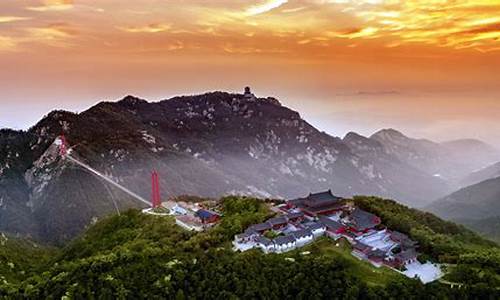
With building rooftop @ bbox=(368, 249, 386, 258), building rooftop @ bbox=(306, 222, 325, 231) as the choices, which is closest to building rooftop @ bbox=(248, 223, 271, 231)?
building rooftop @ bbox=(306, 222, 325, 231)

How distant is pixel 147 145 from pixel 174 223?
98032 millimetres

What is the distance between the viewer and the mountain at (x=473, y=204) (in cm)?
14938

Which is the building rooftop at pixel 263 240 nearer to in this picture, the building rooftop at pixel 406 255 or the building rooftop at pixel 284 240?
the building rooftop at pixel 284 240

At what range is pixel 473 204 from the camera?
6378 inches

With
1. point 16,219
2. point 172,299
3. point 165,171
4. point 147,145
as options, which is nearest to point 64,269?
point 172,299

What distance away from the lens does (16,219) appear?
110938 millimetres

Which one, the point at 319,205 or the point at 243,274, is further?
the point at 319,205

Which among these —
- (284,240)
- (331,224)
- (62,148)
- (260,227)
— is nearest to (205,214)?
(260,227)

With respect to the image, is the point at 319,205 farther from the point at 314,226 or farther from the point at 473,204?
the point at 473,204

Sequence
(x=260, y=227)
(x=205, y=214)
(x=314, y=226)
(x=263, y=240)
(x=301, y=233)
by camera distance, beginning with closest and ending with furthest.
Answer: (x=263, y=240) → (x=301, y=233) → (x=260, y=227) → (x=314, y=226) → (x=205, y=214)

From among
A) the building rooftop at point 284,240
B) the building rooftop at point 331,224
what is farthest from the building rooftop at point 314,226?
the building rooftop at point 284,240

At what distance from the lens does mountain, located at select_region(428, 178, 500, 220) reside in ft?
490

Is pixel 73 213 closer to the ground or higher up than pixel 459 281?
closer to the ground

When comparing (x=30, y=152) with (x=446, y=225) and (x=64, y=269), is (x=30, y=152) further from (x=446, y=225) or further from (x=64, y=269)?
(x=446, y=225)
